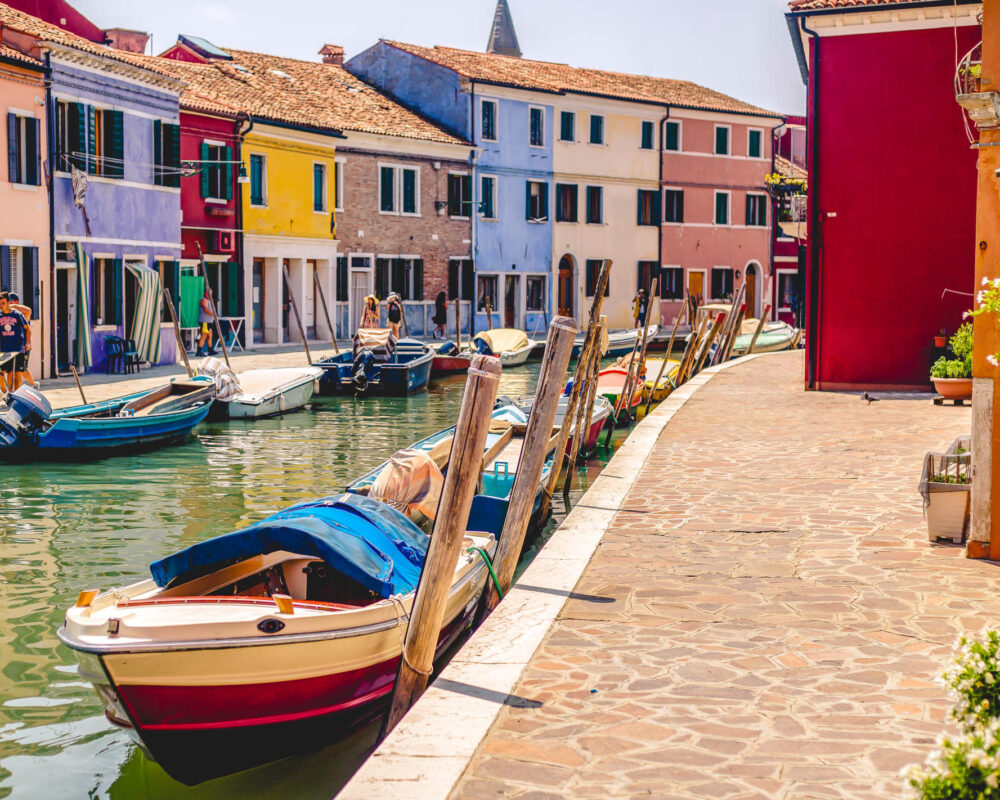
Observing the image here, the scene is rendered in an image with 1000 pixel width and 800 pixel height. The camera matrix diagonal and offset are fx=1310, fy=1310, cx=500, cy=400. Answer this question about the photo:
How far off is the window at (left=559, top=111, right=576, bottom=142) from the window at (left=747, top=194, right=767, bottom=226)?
830 centimetres

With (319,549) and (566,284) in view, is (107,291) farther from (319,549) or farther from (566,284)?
(566,284)

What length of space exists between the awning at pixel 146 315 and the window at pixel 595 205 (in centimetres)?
2097

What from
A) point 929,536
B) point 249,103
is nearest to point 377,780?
point 929,536

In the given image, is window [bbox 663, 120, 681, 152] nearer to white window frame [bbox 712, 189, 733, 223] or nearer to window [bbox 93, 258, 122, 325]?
white window frame [bbox 712, 189, 733, 223]

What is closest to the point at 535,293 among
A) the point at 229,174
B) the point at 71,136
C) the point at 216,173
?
the point at 229,174

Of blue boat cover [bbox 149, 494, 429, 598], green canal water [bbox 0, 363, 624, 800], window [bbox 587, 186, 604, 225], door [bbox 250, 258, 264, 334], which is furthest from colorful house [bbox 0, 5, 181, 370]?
window [bbox 587, 186, 604, 225]

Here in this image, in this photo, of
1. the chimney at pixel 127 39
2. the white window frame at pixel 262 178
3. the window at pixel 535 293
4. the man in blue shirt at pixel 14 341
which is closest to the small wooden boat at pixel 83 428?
the man in blue shirt at pixel 14 341

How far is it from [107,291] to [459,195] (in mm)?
16880

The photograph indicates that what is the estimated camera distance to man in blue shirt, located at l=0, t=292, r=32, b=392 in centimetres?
1841

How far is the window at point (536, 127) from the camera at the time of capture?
42.3 meters

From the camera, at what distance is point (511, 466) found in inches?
547

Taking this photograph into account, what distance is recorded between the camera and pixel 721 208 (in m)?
47.6

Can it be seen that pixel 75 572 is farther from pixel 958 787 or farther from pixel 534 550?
pixel 958 787

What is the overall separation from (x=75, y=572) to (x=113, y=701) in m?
4.67
